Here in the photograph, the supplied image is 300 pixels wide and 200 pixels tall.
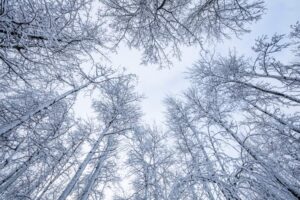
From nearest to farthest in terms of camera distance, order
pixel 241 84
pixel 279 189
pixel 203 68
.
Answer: pixel 279 189
pixel 241 84
pixel 203 68

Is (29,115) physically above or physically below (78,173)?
below

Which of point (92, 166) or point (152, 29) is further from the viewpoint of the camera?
point (92, 166)

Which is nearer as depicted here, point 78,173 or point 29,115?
point 29,115

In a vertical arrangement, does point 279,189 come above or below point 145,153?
below

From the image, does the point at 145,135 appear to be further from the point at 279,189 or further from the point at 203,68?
the point at 279,189

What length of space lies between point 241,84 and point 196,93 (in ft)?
8.47

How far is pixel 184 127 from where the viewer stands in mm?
9078

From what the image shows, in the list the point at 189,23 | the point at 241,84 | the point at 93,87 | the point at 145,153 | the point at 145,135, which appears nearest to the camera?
the point at 189,23

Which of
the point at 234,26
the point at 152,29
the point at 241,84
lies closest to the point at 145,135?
the point at 241,84

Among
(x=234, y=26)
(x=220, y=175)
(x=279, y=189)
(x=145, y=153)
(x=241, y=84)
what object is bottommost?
(x=279, y=189)

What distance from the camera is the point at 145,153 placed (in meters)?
8.55

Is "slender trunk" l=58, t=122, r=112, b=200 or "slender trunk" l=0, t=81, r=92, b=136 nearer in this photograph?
"slender trunk" l=0, t=81, r=92, b=136

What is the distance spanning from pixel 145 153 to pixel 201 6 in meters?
6.72

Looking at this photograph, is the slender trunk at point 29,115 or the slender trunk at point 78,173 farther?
the slender trunk at point 78,173
